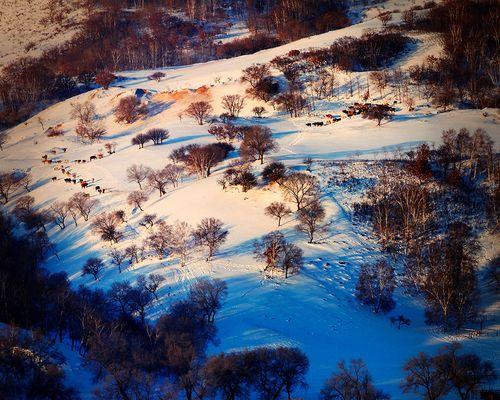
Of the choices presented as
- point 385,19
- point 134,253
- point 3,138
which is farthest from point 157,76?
point 134,253

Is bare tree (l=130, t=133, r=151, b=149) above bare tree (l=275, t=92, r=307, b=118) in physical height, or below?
below

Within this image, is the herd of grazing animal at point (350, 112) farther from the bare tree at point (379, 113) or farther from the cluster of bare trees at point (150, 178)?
the cluster of bare trees at point (150, 178)

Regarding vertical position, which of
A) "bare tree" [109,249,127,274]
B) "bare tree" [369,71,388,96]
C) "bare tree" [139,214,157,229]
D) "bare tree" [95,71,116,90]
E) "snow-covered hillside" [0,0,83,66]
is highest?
"snow-covered hillside" [0,0,83,66]

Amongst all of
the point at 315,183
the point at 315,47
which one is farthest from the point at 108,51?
the point at 315,183

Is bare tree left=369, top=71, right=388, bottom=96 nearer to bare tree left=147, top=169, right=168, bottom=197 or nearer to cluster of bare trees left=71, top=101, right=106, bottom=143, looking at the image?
bare tree left=147, top=169, right=168, bottom=197

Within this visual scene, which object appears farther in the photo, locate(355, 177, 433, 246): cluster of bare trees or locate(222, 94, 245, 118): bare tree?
locate(222, 94, 245, 118): bare tree

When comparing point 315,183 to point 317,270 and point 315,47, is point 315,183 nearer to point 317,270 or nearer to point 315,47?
point 317,270

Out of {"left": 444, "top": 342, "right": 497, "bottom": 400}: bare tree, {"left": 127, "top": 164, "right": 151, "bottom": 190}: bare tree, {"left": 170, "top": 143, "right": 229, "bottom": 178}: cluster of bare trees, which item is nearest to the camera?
{"left": 444, "top": 342, "right": 497, "bottom": 400}: bare tree

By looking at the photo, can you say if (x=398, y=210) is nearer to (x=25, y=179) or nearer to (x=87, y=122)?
(x=25, y=179)

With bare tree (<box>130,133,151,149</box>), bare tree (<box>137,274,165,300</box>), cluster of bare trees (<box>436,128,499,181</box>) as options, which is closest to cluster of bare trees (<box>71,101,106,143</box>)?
bare tree (<box>130,133,151,149</box>)
